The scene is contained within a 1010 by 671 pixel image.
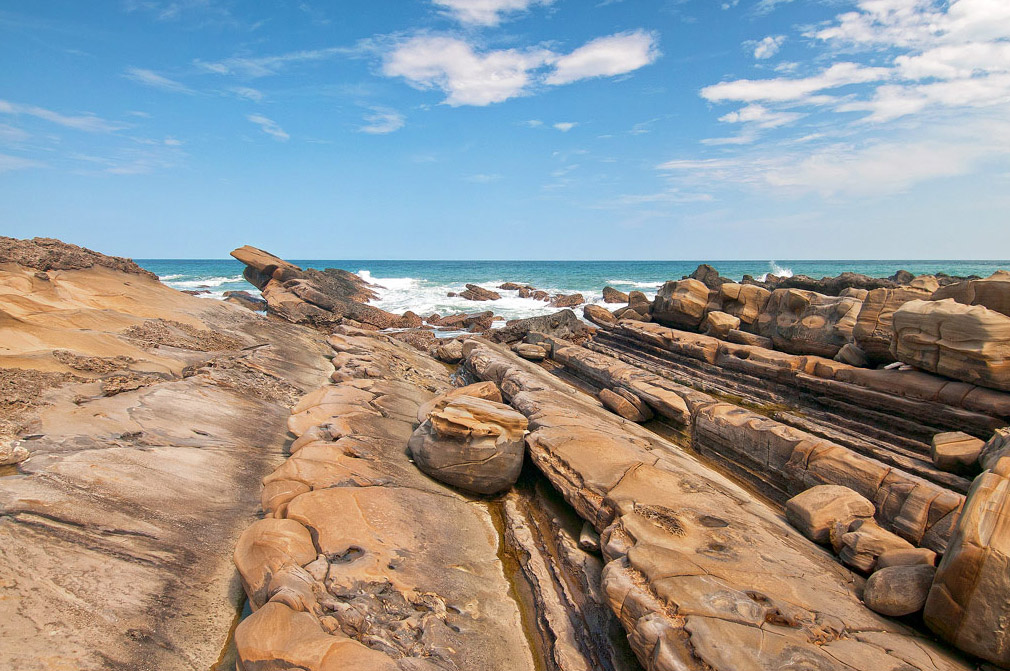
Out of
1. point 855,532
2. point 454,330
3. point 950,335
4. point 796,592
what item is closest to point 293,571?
point 796,592

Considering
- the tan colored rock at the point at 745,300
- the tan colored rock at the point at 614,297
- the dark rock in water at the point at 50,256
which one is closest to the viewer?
the dark rock in water at the point at 50,256

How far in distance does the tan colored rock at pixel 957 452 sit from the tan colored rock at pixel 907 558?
363 cm

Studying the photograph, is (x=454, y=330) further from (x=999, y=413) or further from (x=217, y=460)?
(x=999, y=413)

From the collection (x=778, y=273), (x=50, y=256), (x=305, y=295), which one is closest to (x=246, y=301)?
(x=305, y=295)

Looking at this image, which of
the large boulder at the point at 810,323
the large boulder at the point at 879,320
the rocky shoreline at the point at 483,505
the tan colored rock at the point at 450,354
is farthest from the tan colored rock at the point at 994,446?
the tan colored rock at the point at 450,354

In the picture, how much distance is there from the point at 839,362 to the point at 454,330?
17.4 metres


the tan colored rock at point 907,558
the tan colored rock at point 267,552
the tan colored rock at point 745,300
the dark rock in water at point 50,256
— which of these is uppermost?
the dark rock in water at point 50,256

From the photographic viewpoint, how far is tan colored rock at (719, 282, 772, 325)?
16828 millimetres

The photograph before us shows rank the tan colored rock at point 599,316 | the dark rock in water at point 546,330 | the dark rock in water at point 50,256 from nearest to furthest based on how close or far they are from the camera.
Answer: the dark rock in water at point 50,256
the dark rock in water at point 546,330
the tan colored rock at point 599,316

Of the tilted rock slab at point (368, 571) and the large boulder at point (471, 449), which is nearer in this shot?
the tilted rock slab at point (368, 571)

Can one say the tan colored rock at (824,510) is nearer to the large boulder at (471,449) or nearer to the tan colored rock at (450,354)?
the large boulder at (471,449)

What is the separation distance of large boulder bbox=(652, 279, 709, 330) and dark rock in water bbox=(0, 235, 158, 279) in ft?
57.6

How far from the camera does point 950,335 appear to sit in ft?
28.7

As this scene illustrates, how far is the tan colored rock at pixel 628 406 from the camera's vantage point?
1138 cm
